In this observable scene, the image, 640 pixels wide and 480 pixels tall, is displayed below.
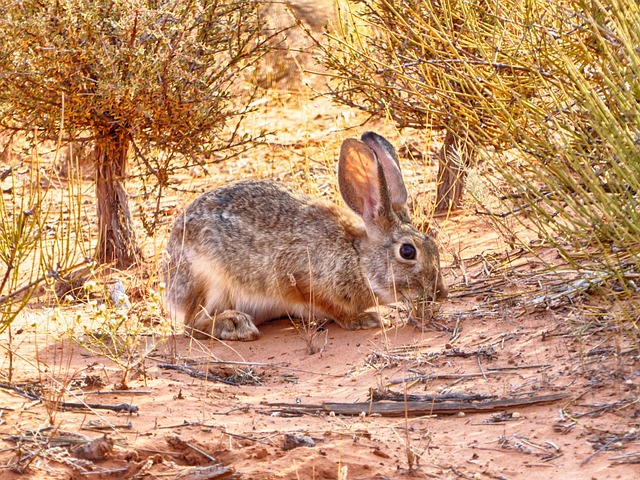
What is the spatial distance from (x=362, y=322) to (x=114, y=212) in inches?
112

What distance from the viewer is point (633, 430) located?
3.75m

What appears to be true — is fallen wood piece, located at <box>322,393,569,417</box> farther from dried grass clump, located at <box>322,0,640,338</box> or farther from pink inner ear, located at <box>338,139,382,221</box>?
pink inner ear, located at <box>338,139,382,221</box>

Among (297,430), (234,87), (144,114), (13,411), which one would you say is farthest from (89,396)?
(234,87)

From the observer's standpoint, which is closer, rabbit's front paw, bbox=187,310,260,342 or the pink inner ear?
the pink inner ear

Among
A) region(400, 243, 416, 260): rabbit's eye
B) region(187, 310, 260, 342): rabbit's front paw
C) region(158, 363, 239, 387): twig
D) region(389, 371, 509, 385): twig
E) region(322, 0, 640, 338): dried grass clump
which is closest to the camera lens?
region(322, 0, 640, 338): dried grass clump

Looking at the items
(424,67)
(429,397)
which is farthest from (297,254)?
(429,397)

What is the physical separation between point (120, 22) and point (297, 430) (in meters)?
3.60

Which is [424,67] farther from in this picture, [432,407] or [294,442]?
[294,442]

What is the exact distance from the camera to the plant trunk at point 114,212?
7.79 meters

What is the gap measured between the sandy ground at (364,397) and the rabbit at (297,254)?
0.68 ft

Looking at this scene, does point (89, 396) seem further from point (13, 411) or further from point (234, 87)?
point (234, 87)

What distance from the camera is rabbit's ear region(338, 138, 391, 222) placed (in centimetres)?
599

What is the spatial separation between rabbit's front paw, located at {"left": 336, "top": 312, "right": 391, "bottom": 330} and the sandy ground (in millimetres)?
67

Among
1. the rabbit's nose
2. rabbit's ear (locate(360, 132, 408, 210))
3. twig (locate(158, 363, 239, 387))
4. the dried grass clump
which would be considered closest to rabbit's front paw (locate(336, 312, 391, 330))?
the rabbit's nose
